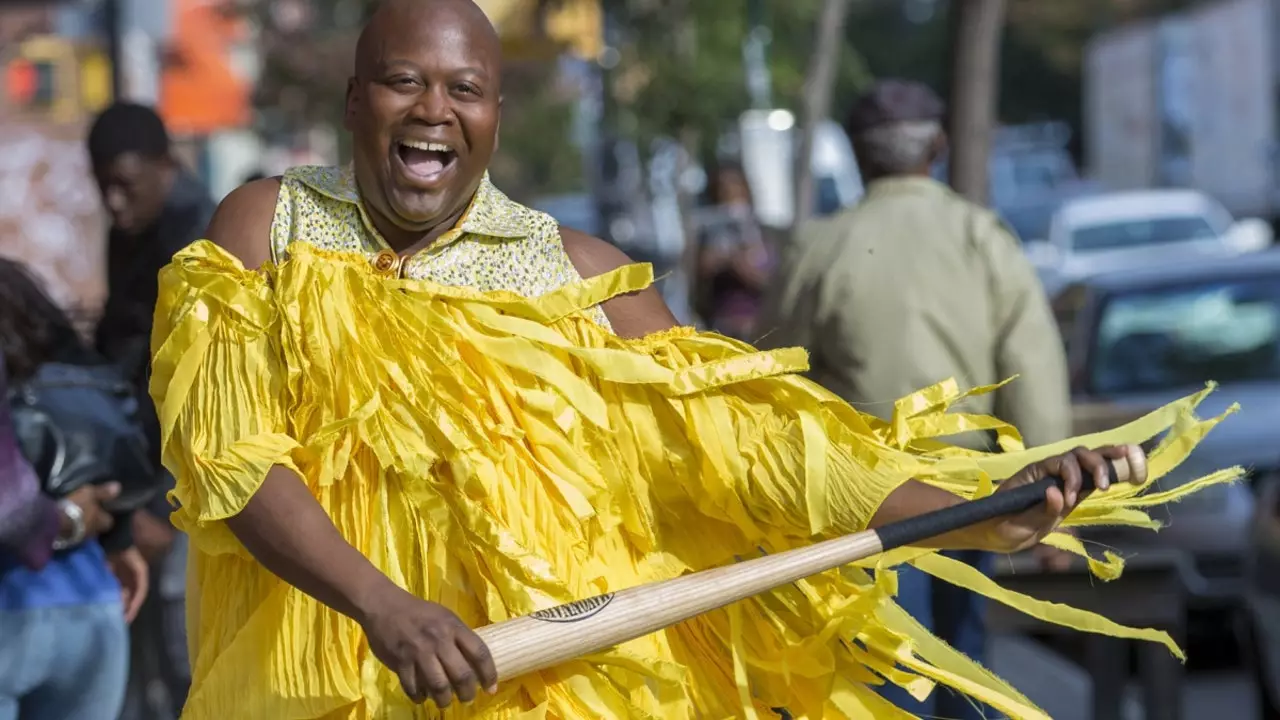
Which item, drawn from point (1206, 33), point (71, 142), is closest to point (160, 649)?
point (71, 142)

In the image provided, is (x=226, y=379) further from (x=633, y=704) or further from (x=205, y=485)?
(x=633, y=704)

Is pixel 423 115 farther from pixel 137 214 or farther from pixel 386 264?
pixel 137 214

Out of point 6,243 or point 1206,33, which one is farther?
point 1206,33

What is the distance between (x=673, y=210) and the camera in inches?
→ 803

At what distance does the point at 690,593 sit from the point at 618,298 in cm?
61

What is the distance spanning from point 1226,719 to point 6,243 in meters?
10.2

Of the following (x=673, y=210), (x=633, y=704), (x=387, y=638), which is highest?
(x=387, y=638)

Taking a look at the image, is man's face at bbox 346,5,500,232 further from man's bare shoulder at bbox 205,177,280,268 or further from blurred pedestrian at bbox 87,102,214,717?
blurred pedestrian at bbox 87,102,214,717

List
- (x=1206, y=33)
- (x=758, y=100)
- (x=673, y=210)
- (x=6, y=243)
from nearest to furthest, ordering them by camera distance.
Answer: (x=758, y=100), (x=6, y=243), (x=673, y=210), (x=1206, y=33)

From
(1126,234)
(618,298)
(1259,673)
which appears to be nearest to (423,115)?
(618,298)

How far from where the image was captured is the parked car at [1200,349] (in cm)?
880

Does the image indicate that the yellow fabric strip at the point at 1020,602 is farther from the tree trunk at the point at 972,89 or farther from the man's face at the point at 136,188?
the tree trunk at the point at 972,89

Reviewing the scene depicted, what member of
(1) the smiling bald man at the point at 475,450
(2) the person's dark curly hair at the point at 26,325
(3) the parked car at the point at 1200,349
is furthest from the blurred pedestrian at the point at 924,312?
(3) the parked car at the point at 1200,349

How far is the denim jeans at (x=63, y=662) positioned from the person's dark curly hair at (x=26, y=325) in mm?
702
